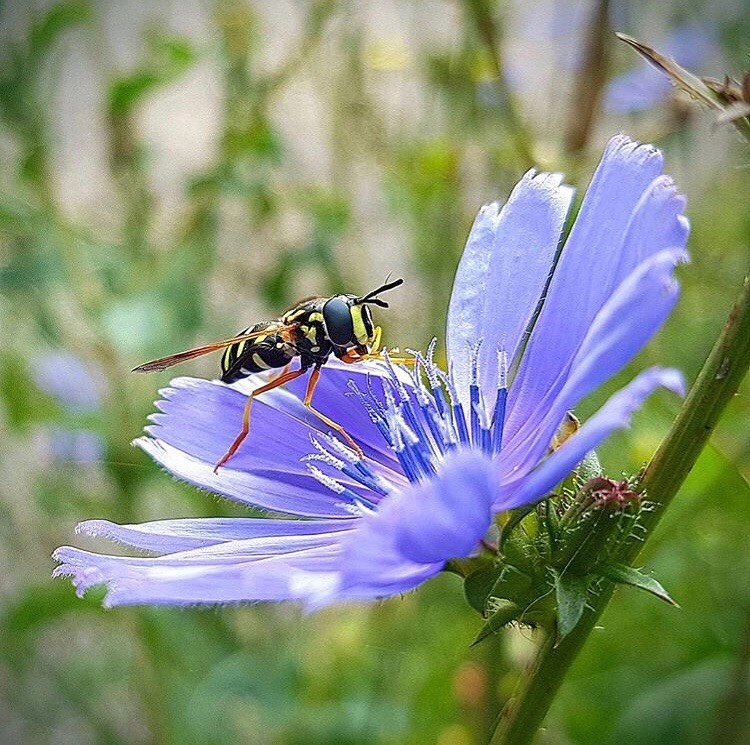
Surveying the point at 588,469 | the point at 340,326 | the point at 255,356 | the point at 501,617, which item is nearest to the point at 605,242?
the point at 588,469

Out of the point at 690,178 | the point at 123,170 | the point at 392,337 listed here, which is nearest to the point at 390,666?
the point at 392,337

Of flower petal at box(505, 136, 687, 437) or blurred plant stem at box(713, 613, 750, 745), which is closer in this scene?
flower petal at box(505, 136, 687, 437)

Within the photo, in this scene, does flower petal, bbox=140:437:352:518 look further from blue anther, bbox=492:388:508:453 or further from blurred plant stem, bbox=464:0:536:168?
blurred plant stem, bbox=464:0:536:168

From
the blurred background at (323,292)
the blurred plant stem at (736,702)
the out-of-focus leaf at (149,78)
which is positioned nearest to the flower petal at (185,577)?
the blurred background at (323,292)

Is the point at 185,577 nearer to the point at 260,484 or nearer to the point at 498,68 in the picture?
the point at 260,484

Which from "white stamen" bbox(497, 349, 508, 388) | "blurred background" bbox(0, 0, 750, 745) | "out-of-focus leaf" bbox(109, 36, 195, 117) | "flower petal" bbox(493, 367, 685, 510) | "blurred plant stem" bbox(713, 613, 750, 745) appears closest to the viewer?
"flower petal" bbox(493, 367, 685, 510)

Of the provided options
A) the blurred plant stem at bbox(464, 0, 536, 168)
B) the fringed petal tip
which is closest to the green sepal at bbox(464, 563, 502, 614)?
the fringed petal tip

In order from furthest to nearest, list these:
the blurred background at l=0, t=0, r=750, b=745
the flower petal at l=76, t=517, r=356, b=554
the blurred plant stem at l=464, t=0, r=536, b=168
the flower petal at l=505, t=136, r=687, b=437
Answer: the blurred background at l=0, t=0, r=750, b=745 → the blurred plant stem at l=464, t=0, r=536, b=168 → the flower petal at l=76, t=517, r=356, b=554 → the flower petal at l=505, t=136, r=687, b=437
